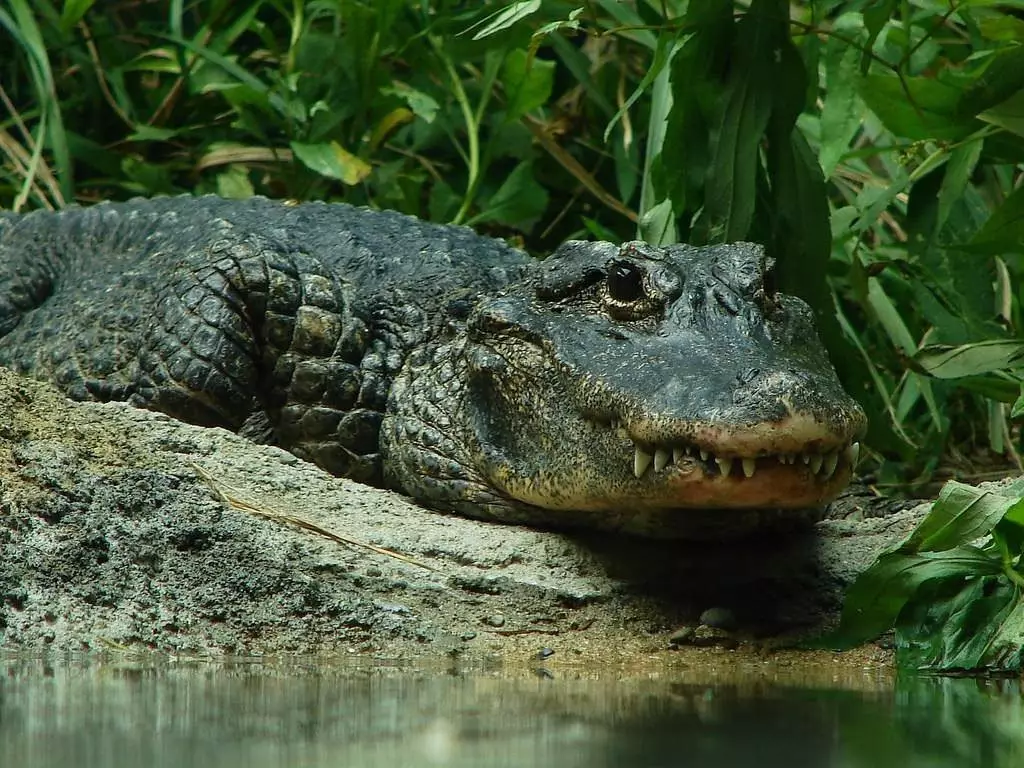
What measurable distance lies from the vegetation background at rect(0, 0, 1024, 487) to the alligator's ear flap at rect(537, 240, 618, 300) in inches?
12.8

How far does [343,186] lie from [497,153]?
0.67 meters

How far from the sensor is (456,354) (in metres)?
4.12

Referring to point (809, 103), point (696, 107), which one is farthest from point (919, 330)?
point (696, 107)

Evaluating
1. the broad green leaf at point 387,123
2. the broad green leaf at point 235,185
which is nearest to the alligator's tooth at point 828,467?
the broad green leaf at point 387,123

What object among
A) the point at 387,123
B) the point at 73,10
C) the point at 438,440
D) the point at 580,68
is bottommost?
the point at 438,440

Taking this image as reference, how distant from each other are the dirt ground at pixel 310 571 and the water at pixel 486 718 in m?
0.22

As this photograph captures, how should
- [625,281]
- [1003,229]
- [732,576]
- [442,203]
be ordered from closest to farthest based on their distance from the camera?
[732,576] < [625,281] < [1003,229] < [442,203]

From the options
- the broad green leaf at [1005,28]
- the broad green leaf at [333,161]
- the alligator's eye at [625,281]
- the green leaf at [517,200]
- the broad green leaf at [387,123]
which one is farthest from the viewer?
the green leaf at [517,200]

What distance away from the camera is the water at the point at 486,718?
172 centimetres

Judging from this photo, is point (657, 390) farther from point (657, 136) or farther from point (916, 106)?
point (657, 136)

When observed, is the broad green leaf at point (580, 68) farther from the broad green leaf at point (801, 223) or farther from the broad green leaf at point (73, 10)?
the broad green leaf at point (801, 223)

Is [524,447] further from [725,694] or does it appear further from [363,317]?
[725,694]

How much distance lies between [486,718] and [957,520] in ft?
4.33

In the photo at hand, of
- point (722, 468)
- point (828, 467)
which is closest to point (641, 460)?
point (722, 468)
